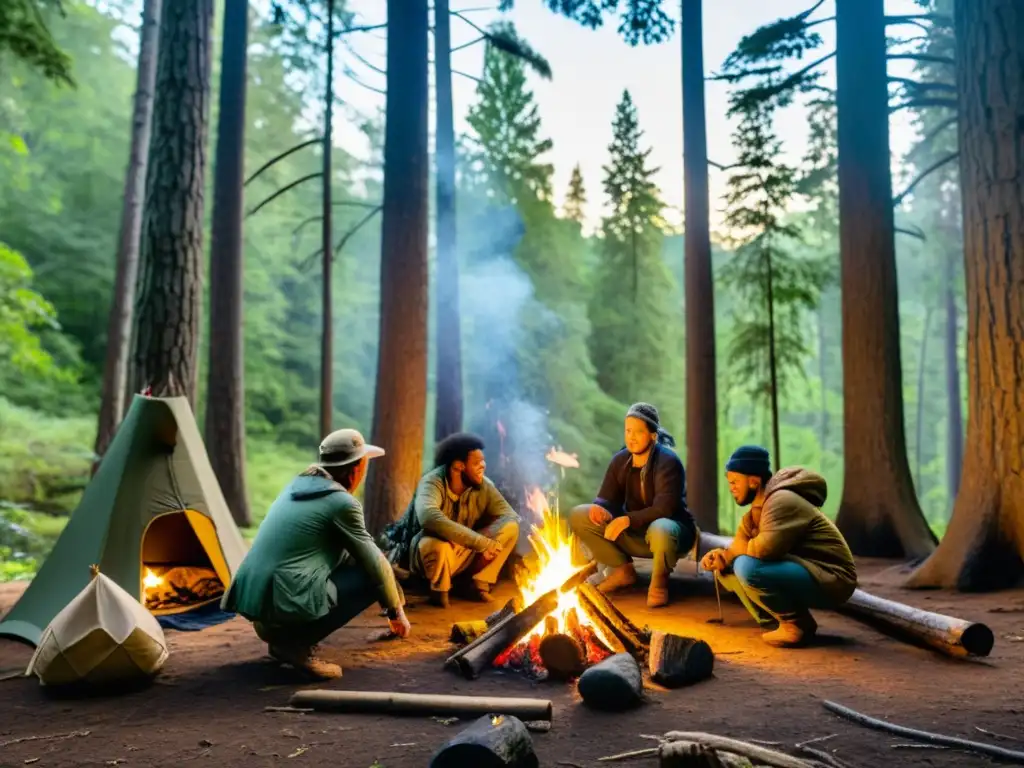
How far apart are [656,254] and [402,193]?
13.7 m

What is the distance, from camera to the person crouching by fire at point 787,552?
485cm

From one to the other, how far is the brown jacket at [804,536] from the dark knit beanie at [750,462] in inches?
5.1

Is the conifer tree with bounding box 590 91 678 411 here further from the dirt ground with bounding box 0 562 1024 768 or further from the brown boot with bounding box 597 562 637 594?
the dirt ground with bounding box 0 562 1024 768

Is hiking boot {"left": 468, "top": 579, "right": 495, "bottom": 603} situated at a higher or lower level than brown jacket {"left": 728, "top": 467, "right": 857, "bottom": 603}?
lower

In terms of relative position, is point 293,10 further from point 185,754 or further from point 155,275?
point 185,754

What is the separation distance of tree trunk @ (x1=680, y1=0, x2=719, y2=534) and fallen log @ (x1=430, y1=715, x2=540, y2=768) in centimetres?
877

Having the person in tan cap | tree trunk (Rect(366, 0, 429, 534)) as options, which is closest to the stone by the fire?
the person in tan cap

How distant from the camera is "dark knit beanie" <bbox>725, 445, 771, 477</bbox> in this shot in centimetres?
512

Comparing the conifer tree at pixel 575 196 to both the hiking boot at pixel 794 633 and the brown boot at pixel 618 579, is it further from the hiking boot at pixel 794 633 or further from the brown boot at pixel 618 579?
the hiking boot at pixel 794 633

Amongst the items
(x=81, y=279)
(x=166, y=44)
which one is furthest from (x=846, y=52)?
(x=81, y=279)

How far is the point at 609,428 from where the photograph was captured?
67.1 ft

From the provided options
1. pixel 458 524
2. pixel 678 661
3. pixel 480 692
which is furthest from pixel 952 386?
pixel 480 692

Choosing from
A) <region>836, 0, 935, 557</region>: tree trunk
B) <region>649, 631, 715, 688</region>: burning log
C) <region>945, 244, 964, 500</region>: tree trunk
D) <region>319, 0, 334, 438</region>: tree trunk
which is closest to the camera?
<region>649, 631, 715, 688</region>: burning log

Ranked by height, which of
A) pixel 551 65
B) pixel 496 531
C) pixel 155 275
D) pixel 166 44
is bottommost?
pixel 496 531
